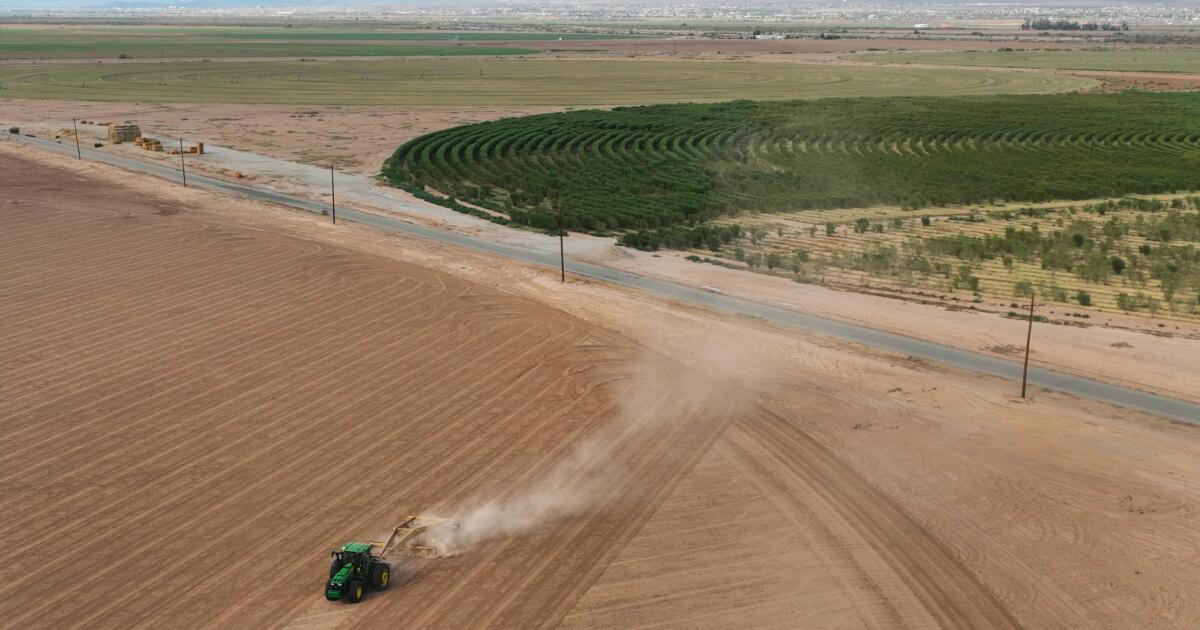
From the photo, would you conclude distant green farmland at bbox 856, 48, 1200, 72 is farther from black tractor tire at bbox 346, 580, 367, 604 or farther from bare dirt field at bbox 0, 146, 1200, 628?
black tractor tire at bbox 346, 580, 367, 604

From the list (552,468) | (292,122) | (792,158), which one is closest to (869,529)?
(552,468)

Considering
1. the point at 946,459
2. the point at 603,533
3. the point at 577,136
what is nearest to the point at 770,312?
the point at 946,459

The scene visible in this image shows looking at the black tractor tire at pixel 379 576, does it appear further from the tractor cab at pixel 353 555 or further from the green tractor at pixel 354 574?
the tractor cab at pixel 353 555

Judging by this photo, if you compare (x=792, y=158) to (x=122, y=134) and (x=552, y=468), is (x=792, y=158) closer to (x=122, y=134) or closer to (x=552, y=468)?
(x=122, y=134)

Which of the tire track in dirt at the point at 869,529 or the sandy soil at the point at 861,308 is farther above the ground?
the sandy soil at the point at 861,308

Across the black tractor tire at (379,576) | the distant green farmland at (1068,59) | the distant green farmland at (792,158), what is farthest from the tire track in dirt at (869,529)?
the distant green farmland at (1068,59)

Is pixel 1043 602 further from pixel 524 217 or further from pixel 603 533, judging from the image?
pixel 524 217
